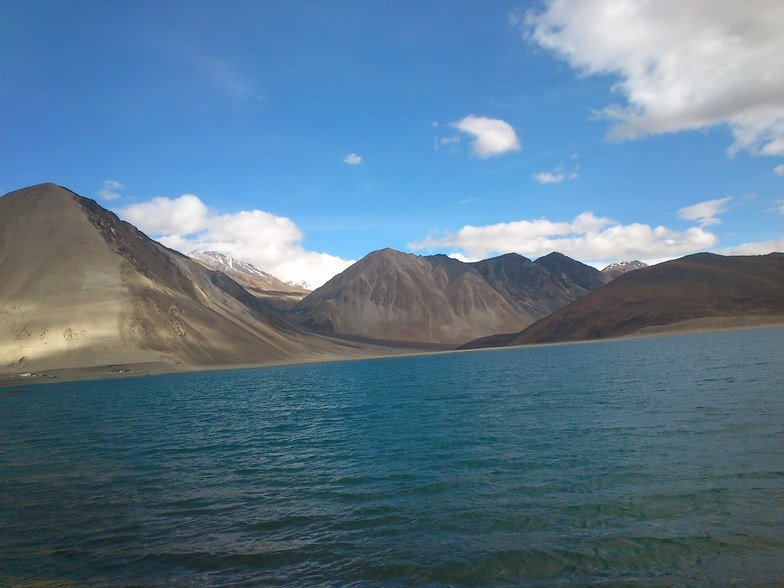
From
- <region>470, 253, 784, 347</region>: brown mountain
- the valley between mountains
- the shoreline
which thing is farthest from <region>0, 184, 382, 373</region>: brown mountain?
<region>470, 253, 784, 347</region>: brown mountain

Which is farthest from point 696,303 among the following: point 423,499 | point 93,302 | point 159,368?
point 423,499

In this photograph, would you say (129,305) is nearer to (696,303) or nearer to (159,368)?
(159,368)

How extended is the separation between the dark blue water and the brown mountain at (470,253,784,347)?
139499 millimetres

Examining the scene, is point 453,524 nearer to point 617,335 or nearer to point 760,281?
point 617,335

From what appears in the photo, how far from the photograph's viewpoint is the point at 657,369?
2258 inches

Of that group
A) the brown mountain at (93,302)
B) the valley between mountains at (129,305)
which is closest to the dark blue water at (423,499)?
the valley between mountains at (129,305)

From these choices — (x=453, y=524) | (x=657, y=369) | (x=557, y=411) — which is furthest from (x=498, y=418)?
(x=657, y=369)

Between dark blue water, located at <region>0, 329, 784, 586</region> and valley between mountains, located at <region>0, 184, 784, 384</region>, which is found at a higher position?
valley between mountains, located at <region>0, 184, 784, 384</region>

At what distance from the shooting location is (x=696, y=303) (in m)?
171

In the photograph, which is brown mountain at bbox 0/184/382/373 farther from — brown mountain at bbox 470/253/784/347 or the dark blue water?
brown mountain at bbox 470/253/784/347

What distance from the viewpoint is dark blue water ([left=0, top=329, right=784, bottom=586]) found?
41.3 ft

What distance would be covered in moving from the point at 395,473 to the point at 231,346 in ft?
493

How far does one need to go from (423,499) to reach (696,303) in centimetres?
18158

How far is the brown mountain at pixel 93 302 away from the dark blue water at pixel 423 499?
346 ft
